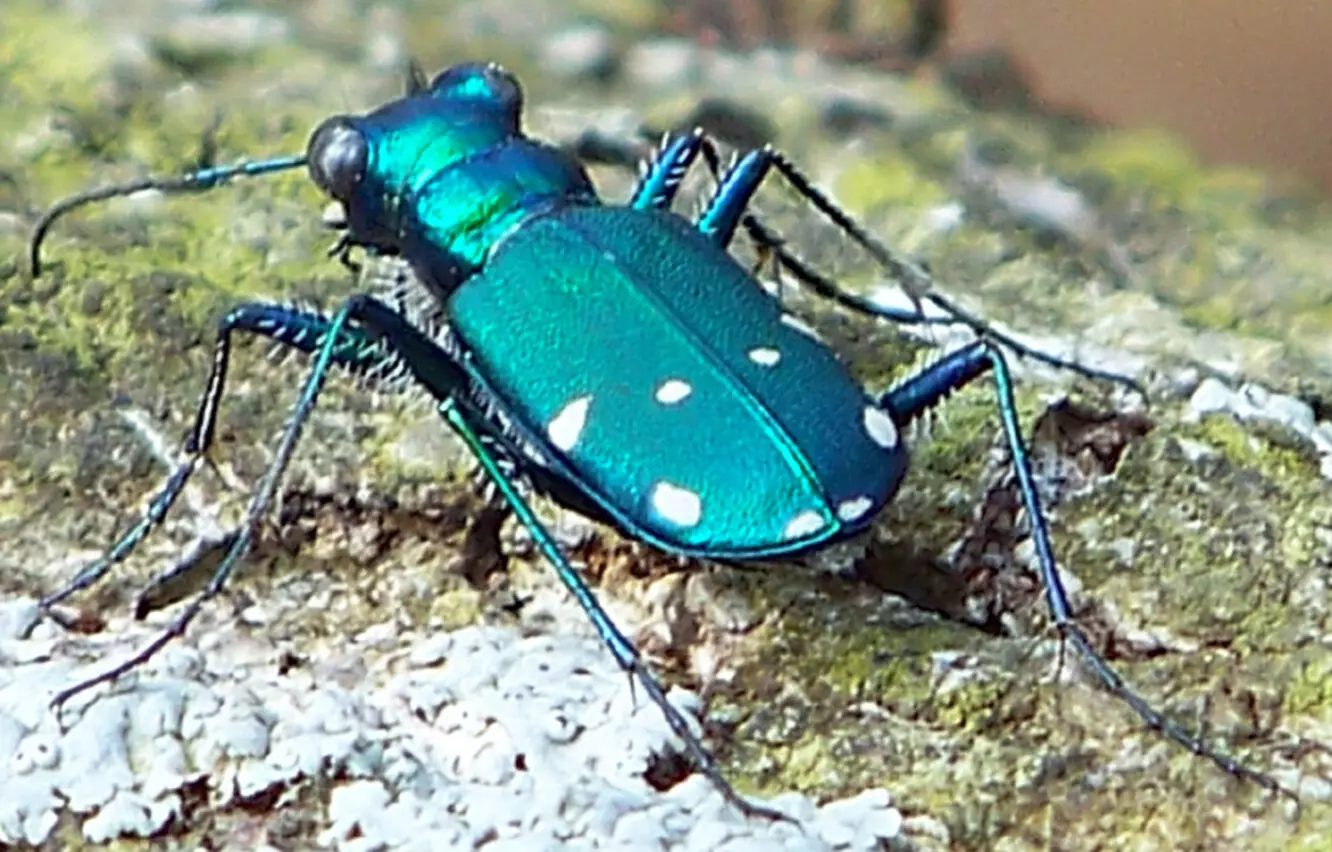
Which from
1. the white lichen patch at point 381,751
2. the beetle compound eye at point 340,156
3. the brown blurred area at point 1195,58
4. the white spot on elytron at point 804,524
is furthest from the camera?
the brown blurred area at point 1195,58

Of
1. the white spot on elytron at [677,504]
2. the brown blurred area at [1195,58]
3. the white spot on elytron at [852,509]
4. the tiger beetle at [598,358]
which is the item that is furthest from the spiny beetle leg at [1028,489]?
the brown blurred area at [1195,58]

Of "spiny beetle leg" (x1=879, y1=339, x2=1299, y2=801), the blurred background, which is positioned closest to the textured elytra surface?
"spiny beetle leg" (x1=879, y1=339, x2=1299, y2=801)

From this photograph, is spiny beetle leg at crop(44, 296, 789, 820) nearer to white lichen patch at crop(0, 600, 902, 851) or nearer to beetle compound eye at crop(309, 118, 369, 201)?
white lichen patch at crop(0, 600, 902, 851)

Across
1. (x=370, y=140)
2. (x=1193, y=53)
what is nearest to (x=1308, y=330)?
(x=370, y=140)

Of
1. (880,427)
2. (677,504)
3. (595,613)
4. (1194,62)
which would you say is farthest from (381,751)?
(1194,62)

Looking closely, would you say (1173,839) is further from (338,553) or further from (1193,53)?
(1193,53)

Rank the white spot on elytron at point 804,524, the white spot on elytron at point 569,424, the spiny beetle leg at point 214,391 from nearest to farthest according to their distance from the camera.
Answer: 1. the white spot on elytron at point 804,524
2. the white spot on elytron at point 569,424
3. the spiny beetle leg at point 214,391

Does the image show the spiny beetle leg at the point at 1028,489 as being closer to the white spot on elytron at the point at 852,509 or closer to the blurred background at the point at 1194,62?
the white spot on elytron at the point at 852,509

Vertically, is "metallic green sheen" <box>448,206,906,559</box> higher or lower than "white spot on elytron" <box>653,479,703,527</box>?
higher
